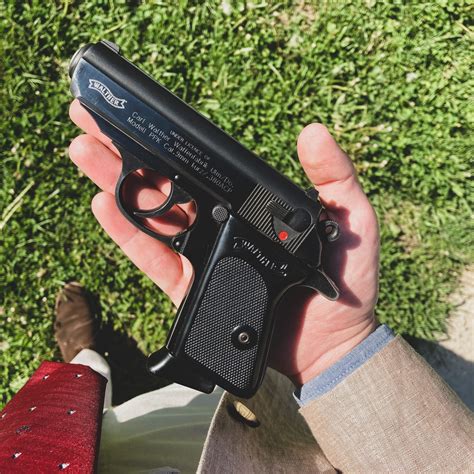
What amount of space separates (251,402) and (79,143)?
145 centimetres

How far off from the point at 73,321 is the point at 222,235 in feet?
5.45

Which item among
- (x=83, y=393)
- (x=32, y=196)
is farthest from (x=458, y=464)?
(x=32, y=196)

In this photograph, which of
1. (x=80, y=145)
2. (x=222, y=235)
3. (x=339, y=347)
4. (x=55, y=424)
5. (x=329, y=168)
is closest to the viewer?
(x=55, y=424)

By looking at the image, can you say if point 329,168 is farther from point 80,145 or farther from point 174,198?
point 80,145

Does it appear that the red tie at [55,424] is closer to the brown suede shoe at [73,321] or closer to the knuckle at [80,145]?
the brown suede shoe at [73,321]

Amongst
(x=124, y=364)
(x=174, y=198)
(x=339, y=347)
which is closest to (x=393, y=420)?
(x=339, y=347)

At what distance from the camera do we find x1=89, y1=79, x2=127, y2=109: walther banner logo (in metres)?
2.03

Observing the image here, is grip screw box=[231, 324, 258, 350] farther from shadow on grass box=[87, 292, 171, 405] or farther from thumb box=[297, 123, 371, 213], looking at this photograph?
shadow on grass box=[87, 292, 171, 405]

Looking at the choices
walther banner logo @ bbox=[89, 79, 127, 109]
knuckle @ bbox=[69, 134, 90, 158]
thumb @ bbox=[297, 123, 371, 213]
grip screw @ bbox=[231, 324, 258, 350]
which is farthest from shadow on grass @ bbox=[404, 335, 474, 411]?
walther banner logo @ bbox=[89, 79, 127, 109]

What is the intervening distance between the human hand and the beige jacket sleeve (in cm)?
23

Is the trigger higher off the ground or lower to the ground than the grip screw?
higher

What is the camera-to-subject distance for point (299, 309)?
2.44 meters

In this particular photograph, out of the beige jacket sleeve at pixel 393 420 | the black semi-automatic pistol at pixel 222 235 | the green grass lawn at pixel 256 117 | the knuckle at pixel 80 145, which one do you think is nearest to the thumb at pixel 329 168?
the black semi-automatic pistol at pixel 222 235

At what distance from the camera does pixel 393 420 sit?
2.15 metres
